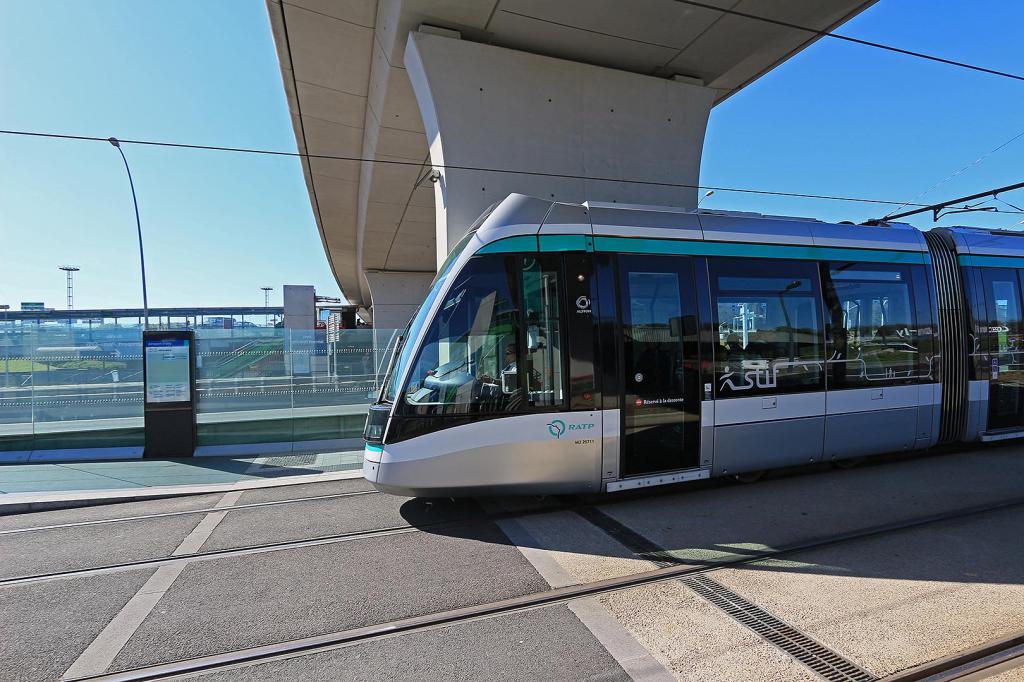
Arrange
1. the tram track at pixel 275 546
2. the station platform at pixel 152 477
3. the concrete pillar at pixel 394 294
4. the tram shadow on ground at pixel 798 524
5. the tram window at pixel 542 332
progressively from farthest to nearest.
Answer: the concrete pillar at pixel 394 294, the station platform at pixel 152 477, the tram window at pixel 542 332, the tram track at pixel 275 546, the tram shadow on ground at pixel 798 524

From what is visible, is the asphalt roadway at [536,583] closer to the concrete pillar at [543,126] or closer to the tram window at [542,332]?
the tram window at [542,332]

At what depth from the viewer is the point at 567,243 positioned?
5406mm

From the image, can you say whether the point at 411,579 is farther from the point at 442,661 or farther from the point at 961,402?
the point at 961,402

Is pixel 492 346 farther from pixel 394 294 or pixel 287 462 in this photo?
pixel 394 294

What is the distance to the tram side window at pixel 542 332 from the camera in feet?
17.2

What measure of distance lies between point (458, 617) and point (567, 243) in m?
3.65

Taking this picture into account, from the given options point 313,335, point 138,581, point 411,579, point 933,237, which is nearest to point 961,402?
point 933,237

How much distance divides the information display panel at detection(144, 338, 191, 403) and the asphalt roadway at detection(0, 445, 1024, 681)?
3643 mm

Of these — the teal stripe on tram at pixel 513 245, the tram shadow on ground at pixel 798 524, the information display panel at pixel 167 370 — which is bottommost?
the tram shadow on ground at pixel 798 524

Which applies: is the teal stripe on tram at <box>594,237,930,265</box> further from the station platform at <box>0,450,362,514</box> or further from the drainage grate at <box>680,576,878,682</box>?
the station platform at <box>0,450,362,514</box>

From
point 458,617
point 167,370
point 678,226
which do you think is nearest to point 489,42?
point 678,226

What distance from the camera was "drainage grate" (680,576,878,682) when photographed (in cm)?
280

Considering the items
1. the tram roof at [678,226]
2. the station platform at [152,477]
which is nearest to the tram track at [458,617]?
the tram roof at [678,226]

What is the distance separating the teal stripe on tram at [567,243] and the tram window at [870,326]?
3382 millimetres
